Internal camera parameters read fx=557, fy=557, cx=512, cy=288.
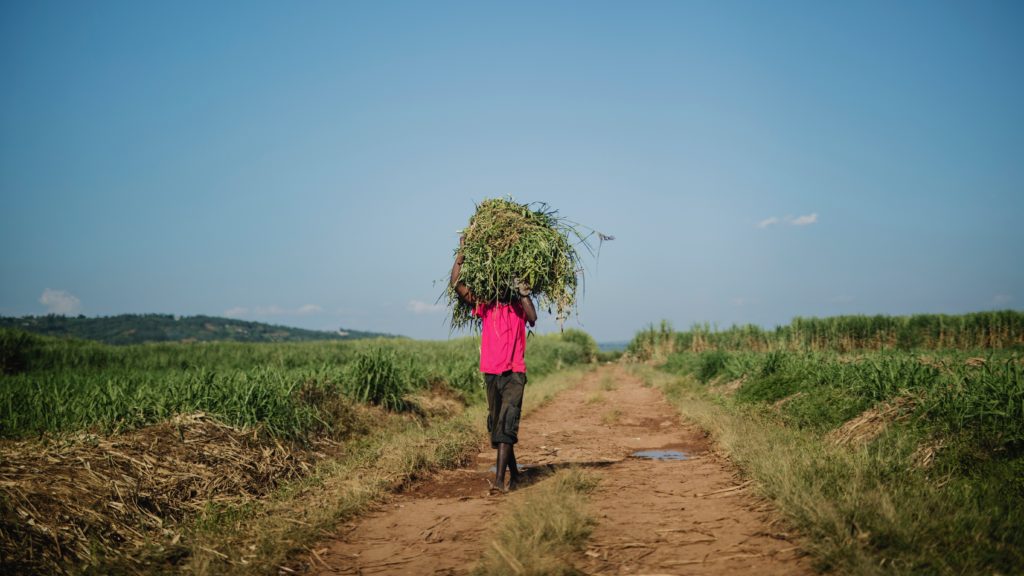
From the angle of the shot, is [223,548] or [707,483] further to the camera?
[707,483]

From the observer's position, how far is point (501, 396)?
6.32 meters

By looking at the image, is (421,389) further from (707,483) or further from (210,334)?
(210,334)

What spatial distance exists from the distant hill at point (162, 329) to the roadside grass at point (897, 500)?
5908cm

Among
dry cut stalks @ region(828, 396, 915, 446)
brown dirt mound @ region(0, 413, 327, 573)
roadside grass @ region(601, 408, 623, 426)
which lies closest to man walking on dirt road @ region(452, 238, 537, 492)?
brown dirt mound @ region(0, 413, 327, 573)

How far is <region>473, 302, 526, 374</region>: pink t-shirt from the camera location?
6.21 meters

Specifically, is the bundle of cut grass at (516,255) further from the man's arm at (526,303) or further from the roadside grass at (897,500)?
the roadside grass at (897,500)

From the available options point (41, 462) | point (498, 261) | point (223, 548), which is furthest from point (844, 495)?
point (41, 462)

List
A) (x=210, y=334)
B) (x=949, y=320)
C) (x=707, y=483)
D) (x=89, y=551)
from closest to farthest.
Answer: (x=89, y=551) < (x=707, y=483) < (x=949, y=320) < (x=210, y=334)

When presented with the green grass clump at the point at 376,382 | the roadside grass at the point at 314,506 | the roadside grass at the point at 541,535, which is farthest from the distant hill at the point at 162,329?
the roadside grass at the point at 541,535

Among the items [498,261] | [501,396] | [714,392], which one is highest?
[498,261]

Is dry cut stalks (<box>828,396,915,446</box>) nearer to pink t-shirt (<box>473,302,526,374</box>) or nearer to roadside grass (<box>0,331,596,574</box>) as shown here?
pink t-shirt (<box>473,302,526,374</box>)

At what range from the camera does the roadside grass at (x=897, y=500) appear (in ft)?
10.6

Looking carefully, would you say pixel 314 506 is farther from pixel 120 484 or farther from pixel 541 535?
pixel 541 535

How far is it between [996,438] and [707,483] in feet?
9.29
